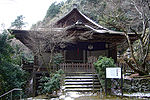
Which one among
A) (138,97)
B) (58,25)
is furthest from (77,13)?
(138,97)

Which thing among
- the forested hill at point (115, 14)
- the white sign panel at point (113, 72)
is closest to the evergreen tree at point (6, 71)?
the forested hill at point (115, 14)

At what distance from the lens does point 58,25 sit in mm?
15516

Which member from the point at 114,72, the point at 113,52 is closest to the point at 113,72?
the point at 114,72

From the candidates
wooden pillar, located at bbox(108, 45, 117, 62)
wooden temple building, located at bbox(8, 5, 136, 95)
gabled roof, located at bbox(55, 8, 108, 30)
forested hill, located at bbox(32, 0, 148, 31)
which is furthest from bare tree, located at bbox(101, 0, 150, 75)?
gabled roof, located at bbox(55, 8, 108, 30)

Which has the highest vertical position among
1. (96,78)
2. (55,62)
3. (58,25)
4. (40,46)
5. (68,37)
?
(58,25)

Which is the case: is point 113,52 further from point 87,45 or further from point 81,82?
point 81,82

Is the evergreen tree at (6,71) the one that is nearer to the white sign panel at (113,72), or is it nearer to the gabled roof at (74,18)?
the white sign panel at (113,72)

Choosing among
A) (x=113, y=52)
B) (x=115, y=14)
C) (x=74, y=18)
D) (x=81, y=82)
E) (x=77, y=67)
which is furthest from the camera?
(x=74, y=18)

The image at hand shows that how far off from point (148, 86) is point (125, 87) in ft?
5.13

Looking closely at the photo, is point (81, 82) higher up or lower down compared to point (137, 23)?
lower down

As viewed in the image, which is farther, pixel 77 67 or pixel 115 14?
pixel 115 14

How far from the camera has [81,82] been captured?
1005 cm

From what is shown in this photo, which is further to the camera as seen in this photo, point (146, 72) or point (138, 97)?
point (146, 72)

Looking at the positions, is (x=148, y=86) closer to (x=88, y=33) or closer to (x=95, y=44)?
(x=88, y=33)
